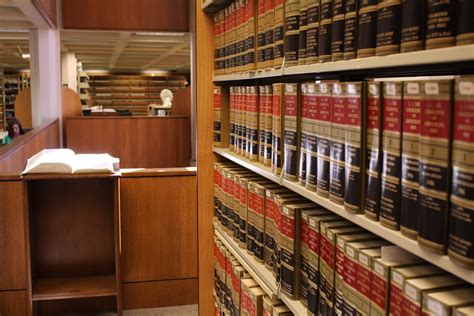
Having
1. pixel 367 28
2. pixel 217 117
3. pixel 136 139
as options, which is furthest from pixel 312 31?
pixel 136 139

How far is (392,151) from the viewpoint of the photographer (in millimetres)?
1062

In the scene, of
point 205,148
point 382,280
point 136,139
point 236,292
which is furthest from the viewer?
point 136,139

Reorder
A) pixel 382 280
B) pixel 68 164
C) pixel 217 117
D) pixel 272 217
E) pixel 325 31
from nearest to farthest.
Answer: pixel 382 280
pixel 325 31
pixel 272 217
pixel 217 117
pixel 68 164

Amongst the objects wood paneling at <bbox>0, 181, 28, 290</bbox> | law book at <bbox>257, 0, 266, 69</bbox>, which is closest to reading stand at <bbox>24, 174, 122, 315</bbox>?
wood paneling at <bbox>0, 181, 28, 290</bbox>

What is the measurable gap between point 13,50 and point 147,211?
33.6ft

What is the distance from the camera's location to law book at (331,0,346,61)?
4.12 feet

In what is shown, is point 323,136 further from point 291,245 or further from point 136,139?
point 136,139

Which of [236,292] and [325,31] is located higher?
[325,31]

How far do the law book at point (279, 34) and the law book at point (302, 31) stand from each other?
18cm

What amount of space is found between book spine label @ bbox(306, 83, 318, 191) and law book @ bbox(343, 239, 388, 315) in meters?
0.25

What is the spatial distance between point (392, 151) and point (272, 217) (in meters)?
0.85

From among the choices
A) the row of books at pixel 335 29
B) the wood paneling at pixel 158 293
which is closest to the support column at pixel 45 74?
the wood paneling at pixel 158 293

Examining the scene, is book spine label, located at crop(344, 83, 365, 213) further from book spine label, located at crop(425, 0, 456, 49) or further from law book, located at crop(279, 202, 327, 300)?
law book, located at crop(279, 202, 327, 300)

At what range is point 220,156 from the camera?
2705 millimetres
